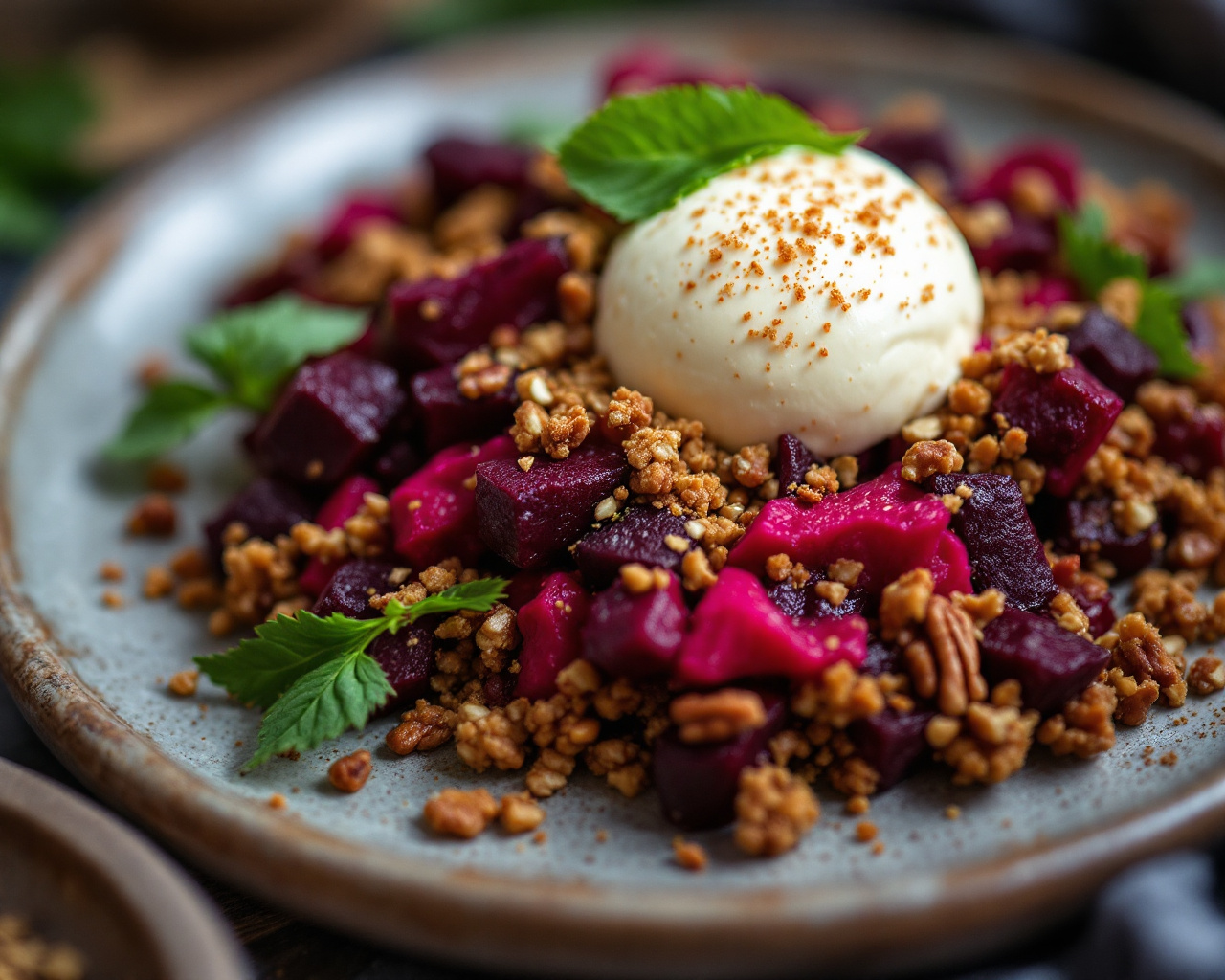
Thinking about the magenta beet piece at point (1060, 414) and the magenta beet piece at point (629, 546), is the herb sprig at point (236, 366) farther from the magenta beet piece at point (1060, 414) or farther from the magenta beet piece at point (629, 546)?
the magenta beet piece at point (1060, 414)

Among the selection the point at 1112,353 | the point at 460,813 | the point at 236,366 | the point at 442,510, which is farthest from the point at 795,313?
the point at 236,366

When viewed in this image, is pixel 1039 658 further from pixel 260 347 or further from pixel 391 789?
pixel 260 347

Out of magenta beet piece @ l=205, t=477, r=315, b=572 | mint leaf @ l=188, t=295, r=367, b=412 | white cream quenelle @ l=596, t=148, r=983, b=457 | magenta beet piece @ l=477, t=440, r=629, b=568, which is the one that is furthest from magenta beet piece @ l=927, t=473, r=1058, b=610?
mint leaf @ l=188, t=295, r=367, b=412

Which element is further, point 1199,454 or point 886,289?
point 1199,454

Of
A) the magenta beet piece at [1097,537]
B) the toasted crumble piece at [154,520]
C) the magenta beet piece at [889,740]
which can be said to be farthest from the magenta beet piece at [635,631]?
the toasted crumble piece at [154,520]

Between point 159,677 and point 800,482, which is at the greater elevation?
point 800,482

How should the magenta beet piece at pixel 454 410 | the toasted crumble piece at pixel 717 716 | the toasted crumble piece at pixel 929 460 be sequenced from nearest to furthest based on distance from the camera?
1. the toasted crumble piece at pixel 717 716
2. the toasted crumble piece at pixel 929 460
3. the magenta beet piece at pixel 454 410

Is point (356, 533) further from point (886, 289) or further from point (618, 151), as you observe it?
point (886, 289)

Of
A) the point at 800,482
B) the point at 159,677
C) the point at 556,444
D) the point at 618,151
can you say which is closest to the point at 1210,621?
the point at 800,482
